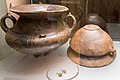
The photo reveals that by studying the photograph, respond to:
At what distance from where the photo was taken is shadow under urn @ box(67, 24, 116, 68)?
2.68 feet

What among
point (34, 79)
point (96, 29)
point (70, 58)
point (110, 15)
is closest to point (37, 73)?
point (34, 79)

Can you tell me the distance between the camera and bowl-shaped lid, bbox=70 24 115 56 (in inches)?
32.0

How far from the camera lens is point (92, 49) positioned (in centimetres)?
81

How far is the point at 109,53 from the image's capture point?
33.9 inches

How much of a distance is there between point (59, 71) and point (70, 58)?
4.9 inches

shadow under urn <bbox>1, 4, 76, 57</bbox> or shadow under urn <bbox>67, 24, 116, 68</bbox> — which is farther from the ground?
shadow under urn <bbox>1, 4, 76, 57</bbox>

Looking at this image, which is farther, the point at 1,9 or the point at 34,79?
the point at 1,9

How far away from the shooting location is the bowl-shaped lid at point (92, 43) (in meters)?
0.81

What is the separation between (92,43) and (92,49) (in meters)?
0.03

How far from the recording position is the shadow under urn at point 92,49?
815 millimetres

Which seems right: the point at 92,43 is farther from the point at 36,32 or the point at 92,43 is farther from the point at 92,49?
the point at 36,32

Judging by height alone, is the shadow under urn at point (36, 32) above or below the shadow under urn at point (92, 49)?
above

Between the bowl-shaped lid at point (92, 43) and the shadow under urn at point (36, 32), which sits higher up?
the shadow under urn at point (36, 32)

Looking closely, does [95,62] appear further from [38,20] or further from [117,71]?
[38,20]
